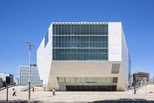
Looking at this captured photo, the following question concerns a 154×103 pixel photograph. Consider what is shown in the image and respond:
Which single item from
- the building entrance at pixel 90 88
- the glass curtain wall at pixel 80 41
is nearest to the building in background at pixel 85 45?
the glass curtain wall at pixel 80 41

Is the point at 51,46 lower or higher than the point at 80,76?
higher

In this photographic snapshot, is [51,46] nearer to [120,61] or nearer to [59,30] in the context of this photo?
[59,30]

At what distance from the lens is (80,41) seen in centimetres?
7450

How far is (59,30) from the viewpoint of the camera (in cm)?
7462

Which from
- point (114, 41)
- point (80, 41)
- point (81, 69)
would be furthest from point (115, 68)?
point (80, 41)

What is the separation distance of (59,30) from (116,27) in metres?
13.5

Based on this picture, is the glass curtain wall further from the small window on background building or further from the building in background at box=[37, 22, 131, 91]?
the small window on background building

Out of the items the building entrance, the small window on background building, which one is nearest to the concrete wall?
the small window on background building

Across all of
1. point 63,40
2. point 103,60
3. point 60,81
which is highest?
point 63,40

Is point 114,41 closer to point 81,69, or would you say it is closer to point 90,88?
point 81,69

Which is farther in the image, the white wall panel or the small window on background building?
the small window on background building

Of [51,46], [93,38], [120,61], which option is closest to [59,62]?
[51,46]

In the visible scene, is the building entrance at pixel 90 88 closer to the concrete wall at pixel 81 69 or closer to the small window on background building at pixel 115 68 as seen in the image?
the concrete wall at pixel 81 69

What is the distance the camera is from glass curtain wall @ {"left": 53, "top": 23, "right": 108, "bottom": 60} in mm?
74438
